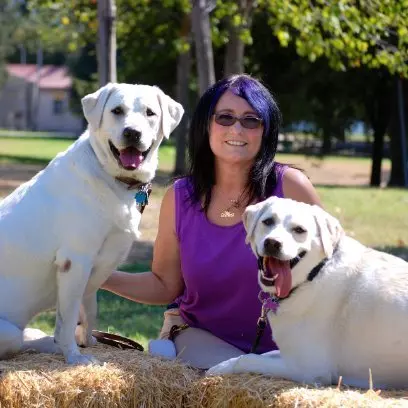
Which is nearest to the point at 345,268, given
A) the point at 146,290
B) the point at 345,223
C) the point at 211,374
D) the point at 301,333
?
the point at 301,333

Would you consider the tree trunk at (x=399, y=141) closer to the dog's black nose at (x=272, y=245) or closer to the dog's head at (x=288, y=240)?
the dog's head at (x=288, y=240)

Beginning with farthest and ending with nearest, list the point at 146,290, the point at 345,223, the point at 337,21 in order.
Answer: the point at 345,223
the point at 337,21
the point at 146,290

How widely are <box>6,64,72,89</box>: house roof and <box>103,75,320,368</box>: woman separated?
8755 cm

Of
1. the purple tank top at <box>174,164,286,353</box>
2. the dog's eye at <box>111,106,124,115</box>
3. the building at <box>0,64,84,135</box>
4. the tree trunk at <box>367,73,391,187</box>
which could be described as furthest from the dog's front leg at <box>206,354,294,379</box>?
the building at <box>0,64,84,135</box>

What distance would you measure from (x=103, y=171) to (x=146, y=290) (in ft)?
3.22

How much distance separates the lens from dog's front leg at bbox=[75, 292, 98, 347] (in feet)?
14.7

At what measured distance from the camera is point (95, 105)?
4266 mm

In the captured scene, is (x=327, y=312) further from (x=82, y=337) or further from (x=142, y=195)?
(x=82, y=337)

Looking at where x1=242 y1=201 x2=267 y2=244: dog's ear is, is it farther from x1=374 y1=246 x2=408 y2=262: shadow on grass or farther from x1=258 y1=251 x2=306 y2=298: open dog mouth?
x1=374 y1=246 x2=408 y2=262: shadow on grass

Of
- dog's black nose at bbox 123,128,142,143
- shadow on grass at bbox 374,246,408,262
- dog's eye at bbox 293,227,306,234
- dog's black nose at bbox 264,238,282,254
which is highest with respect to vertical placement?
dog's black nose at bbox 123,128,142,143

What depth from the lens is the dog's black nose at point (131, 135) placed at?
413 cm

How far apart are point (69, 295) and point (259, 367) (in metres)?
1.00

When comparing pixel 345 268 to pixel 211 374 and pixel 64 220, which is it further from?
pixel 64 220

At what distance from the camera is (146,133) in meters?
4.21
